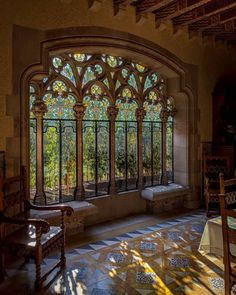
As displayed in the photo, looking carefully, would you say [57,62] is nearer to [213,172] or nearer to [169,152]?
[169,152]

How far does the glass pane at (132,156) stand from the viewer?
4.63 m

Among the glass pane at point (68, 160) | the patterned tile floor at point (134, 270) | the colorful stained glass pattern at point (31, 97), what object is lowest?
the patterned tile floor at point (134, 270)

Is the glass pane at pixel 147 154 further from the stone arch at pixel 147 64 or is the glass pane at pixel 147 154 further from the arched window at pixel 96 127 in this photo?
the stone arch at pixel 147 64

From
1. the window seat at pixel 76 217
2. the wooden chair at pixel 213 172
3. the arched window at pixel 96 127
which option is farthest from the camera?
the wooden chair at pixel 213 172

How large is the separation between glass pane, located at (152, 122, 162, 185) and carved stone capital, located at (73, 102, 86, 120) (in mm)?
1440

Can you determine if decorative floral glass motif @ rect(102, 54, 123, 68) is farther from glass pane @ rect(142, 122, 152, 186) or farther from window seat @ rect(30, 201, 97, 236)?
window seat @ rect(30, 201, 97, 236)

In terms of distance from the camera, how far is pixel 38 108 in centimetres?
358

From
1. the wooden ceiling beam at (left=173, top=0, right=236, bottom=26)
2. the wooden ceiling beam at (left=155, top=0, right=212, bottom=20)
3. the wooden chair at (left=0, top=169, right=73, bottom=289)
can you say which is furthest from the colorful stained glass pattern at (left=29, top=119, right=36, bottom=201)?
the wooden ceiling beam at (left=173, top=0, right=236, bottom=26)

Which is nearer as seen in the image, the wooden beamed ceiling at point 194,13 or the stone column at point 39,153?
the stone column at point 39,153

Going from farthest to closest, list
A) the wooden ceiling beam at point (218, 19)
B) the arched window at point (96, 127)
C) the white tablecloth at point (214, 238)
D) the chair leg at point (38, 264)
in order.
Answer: the wooden ceiling beam at point (218, 19) < the arched window at point (96, 127) < the chair leg at point (38, 264) < the white tablecloth at point (214, 238)

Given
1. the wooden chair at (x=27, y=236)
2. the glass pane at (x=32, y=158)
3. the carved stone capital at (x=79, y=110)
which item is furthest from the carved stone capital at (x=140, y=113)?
the wooden chair at (x=27, y=236)

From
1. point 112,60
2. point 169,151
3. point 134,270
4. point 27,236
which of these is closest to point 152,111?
point 169,151

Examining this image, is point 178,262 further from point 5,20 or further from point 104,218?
point 5,20

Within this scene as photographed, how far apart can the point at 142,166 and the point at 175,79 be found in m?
1.49
